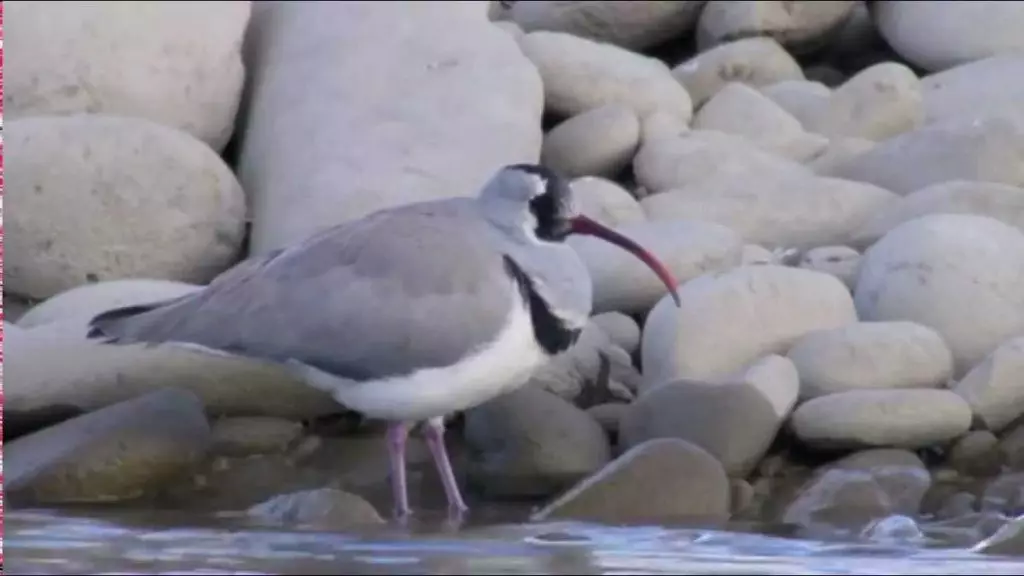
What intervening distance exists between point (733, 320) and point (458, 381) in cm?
121

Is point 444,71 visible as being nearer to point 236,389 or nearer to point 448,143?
point 448,143

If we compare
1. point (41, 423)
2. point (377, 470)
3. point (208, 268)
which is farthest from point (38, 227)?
point (377, 470)

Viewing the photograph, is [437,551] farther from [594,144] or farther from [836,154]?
[836,154]

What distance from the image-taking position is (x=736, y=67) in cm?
962

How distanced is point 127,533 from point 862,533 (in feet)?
6.46

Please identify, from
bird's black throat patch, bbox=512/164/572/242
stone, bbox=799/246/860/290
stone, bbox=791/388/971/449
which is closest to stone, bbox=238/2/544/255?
stone, bbox=799/246/860/290

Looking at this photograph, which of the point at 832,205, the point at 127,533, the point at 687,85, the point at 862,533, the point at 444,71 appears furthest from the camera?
the point at 687,85

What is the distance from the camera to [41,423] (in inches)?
239

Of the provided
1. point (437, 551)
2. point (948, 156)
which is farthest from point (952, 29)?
point (437, 551)

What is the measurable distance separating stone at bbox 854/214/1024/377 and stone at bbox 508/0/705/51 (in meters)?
3.80

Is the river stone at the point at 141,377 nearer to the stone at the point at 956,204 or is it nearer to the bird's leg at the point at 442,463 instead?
the bird's leg at the point at 442,463

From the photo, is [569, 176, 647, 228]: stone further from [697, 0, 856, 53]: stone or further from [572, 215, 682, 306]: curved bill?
[697, 0, 856, 53]: stone

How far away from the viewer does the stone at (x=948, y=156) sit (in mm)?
7684

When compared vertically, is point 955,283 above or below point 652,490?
above
